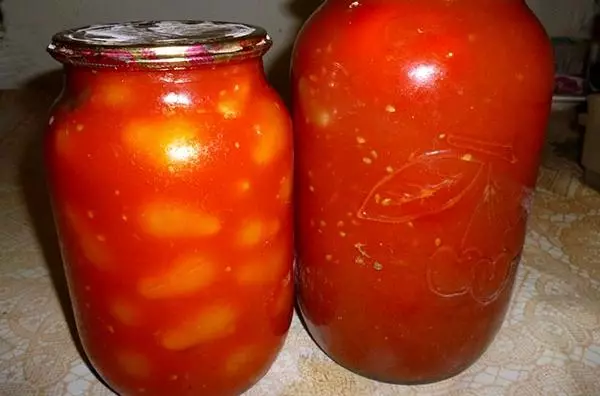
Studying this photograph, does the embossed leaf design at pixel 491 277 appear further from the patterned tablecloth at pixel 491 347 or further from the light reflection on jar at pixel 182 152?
the light reflection on jar at pixel 182 152

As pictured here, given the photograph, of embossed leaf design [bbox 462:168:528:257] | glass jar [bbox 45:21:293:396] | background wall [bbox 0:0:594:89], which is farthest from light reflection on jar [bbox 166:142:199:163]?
background wall [bbox 0:0:594:89]

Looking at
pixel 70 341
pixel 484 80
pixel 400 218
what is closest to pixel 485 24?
pixel 484 80

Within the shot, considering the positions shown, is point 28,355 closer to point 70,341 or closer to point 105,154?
point 70,341

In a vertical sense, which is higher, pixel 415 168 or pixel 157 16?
pixel 415 168

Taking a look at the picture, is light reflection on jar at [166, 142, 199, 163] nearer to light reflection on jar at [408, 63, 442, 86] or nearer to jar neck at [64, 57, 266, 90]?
jar neck at [64, 57, 266, 90]

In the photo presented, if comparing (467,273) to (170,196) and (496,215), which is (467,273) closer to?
(496,215)

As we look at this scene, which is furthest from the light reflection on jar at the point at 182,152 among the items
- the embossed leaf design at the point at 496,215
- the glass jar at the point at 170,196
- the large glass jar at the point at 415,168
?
the embossed leaf design at the point at 496,215

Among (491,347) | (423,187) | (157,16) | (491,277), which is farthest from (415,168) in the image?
(157,16)
